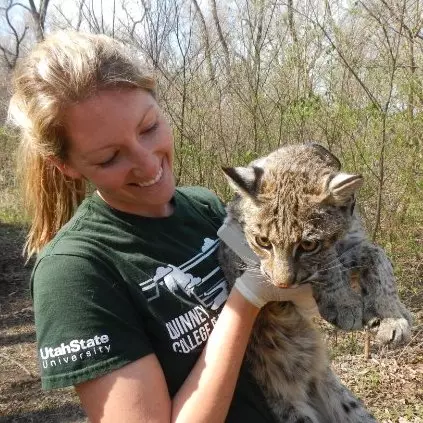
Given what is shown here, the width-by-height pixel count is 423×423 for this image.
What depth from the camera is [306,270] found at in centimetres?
273

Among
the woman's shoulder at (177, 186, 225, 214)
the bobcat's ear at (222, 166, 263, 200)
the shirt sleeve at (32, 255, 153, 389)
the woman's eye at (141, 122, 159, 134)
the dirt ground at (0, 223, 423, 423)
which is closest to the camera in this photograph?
the shirt sleeve at (32, 255, 153, 389)

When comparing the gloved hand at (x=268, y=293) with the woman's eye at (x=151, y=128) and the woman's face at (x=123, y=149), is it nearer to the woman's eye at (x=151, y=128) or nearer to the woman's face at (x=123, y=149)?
the woman's face at (x=123, y=149)

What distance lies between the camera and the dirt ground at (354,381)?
583cm

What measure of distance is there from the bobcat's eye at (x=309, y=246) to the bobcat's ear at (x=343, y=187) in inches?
9.6

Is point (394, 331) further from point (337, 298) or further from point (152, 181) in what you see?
point (152, 181)

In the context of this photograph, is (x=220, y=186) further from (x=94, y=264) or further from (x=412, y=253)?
(x=94, y=264)

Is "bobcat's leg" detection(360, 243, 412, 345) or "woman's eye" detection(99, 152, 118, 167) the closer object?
"woman's eye" detection(99, 152, 118, 167)

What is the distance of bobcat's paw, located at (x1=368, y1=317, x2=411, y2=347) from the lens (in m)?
2.63

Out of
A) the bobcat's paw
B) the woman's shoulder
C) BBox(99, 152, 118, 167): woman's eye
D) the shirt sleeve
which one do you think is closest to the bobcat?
the bobcat's paw

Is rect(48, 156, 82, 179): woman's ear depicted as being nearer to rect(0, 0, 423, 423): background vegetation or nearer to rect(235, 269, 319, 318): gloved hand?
rect(235, 269, 319, 318): gloved hand

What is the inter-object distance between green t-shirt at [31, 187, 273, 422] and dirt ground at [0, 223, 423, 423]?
3.92m

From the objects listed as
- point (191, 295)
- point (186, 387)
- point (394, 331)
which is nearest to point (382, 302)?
point (394, 331)

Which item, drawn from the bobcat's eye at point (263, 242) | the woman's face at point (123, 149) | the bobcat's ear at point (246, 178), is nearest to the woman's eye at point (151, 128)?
the woman's face at point (123, 149)

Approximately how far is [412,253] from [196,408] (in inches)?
208
